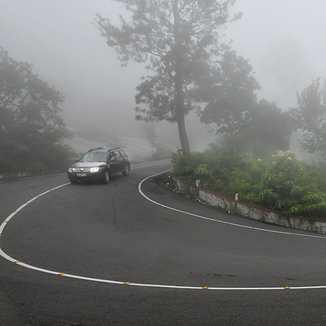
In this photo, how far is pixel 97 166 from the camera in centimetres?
1727

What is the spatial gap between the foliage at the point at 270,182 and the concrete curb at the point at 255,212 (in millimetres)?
264

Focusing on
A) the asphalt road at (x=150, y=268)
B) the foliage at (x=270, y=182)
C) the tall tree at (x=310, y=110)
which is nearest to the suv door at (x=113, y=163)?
the foliage at (x=270, y=182)

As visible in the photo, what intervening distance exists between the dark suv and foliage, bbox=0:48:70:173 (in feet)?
52.3

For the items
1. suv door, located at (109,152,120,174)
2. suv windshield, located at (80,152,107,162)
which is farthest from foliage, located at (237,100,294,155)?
suv windshield, located at (80,152,107,162)

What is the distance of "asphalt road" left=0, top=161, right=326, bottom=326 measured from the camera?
4.59m

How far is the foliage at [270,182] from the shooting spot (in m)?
12.4

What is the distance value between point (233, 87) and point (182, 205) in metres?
25.3

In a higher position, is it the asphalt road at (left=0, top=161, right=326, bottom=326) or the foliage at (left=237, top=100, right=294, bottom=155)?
the foliage at (left=237, top=100, right=294, bottom=155)

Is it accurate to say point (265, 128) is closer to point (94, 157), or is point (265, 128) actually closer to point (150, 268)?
point (94, 157)

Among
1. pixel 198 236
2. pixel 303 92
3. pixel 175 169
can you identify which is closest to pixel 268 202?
pixel 198 236

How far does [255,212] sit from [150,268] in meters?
7.86

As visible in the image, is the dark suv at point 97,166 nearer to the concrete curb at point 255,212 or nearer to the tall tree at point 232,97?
the concrete curb at point 255,212

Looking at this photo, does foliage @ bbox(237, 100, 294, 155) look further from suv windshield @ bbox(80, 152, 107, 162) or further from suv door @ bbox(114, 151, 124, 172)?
suv windshield @ bbox(80, 152, 107, 162)

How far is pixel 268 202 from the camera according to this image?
13.3 meters
